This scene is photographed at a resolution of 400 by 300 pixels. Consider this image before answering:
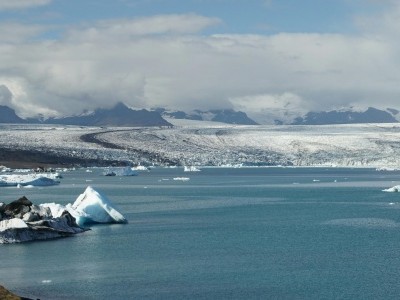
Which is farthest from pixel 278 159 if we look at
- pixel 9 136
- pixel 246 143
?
pixel 9 136

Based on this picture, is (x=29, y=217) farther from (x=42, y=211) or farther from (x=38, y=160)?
(x=38, y=160)

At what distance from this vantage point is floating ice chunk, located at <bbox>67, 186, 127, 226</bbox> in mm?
36688

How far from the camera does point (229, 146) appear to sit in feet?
505

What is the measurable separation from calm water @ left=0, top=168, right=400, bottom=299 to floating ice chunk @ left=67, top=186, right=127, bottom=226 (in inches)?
42.4

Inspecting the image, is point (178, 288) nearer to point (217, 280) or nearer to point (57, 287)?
point (217, 280)

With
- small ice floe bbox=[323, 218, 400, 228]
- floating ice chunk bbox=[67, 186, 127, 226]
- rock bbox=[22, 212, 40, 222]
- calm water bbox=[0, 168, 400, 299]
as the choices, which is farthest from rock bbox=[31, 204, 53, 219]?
small ice floe bbox=[323, 218, 400, 228]

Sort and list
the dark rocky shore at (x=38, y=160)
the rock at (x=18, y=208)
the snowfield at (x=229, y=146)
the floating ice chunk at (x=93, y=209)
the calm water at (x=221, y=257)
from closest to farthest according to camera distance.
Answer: the calm water at (x=221, y=257) < the rock at (x=18, y=208) < the floating ice chunk at (x=93, y=209) < the dark rocky shore at (x=38, y=160) < the snowfield at (x=229, y=146)

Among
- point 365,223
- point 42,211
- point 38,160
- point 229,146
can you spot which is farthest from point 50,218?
point 229,146

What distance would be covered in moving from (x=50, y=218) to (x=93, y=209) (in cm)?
397

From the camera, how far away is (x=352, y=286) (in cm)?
2252

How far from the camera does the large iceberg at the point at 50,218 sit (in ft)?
103

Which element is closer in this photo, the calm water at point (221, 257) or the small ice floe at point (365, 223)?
the calm water at point (221, 257)

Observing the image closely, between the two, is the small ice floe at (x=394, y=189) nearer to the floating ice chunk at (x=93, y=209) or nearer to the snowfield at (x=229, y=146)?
the floating ice chunk at (x=93, y=209)

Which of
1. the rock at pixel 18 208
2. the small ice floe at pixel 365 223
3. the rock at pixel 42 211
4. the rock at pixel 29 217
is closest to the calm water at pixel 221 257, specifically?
the small ice floe at pixel 365 223
